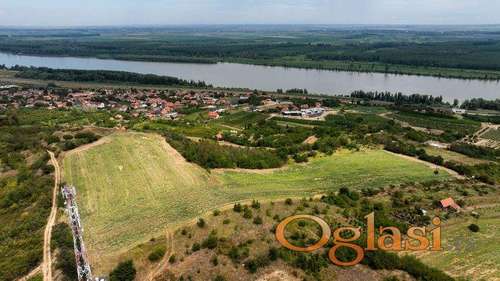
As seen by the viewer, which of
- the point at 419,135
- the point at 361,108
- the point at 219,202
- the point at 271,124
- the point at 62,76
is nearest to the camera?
the point at 219,202

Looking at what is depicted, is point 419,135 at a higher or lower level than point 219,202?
lower

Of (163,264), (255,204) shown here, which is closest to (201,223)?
(163,264)

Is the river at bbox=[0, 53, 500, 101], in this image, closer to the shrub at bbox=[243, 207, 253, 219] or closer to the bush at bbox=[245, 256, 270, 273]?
the shrub at bbox=[243, 207, 253, 219]

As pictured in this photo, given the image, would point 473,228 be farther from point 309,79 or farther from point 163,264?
point 309,79

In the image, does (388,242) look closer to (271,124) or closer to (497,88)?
(271,124)

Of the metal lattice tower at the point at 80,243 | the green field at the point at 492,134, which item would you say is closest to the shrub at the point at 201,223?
the metal lattice tower at the point at 80,243

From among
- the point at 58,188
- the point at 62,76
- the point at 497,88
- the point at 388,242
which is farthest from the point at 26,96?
the point at 497,88

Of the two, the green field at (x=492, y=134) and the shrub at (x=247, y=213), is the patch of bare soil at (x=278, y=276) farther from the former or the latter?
the green field at (x=492, y=134)
